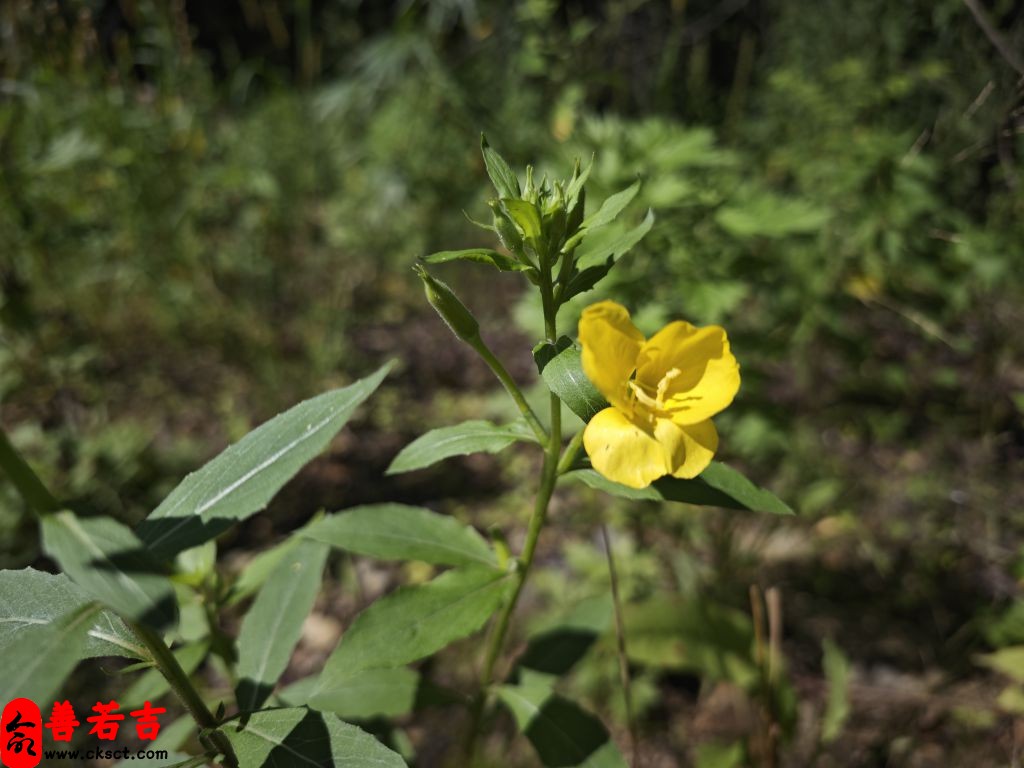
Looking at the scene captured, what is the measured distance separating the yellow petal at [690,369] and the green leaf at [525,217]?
0.19 m

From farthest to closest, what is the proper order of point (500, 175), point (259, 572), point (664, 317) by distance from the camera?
point (664, 317) → point (259, 572) → point (500, 175)

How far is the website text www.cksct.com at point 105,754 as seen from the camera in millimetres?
1021

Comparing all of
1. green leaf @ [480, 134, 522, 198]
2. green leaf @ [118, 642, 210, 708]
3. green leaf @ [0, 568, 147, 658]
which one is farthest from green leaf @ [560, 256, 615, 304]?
green leaf @ [118, 642, 210, 708]

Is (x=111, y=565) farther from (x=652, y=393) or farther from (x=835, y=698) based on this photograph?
(x=835, y=698)

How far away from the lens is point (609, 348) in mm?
802

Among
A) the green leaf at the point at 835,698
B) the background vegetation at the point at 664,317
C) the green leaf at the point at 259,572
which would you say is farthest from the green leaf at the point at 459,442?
the green leaf at the point at 835,698

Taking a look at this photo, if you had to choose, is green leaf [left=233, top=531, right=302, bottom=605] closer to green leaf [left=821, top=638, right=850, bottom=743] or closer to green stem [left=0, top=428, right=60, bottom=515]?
green stem [left=0, top=428, right=60, bottom=515]

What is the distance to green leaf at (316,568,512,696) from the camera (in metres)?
0.94

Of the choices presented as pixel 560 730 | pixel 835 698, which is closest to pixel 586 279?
pixel 560 730

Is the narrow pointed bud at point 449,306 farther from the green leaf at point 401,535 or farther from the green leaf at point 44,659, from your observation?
the green leaf at point 44,659

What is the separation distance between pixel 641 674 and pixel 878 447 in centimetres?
158

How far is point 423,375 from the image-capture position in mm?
3635

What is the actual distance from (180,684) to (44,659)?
21 centimetres

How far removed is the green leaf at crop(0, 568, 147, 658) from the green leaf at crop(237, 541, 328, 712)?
25 cm
